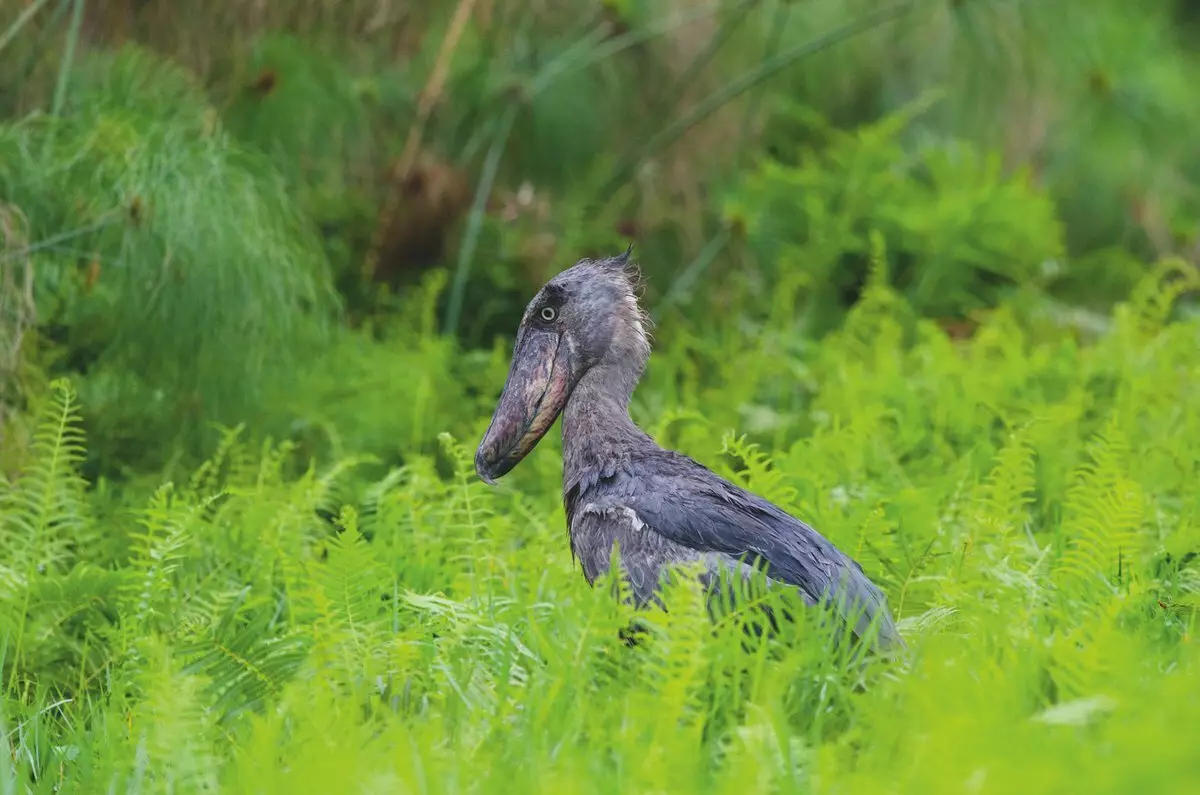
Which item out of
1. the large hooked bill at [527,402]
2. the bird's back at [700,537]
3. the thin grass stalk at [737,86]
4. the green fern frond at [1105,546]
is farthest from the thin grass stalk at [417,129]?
the green fern frond at [1105,546]

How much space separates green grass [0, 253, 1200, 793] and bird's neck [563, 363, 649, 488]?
0.85ft

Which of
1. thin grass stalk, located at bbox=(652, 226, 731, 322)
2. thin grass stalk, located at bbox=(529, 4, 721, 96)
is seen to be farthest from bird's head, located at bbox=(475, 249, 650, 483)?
thin grass stalk, located at bbox=(652, 226, 731, 322)

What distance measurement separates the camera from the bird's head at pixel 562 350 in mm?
3525

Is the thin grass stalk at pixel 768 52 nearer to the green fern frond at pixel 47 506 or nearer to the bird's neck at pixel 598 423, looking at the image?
the bird's neck at pixel 598 423

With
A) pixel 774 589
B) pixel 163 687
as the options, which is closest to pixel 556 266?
pixel 774 589

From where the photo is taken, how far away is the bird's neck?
3381 millimetres

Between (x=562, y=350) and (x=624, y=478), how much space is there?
485 mm

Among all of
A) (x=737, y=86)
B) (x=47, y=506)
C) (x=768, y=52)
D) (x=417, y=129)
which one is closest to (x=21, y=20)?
(x=47, y=506)

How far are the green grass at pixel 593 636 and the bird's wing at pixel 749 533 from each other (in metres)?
0.15

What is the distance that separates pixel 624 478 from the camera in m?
3.21

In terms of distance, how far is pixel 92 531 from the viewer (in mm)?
4168

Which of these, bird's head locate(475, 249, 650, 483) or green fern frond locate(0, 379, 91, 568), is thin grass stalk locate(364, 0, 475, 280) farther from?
bird's head locate(475, 249, 650, 483)

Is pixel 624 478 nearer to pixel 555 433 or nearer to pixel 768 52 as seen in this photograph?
pixel 555 433

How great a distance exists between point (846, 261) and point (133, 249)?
12.6 ft
